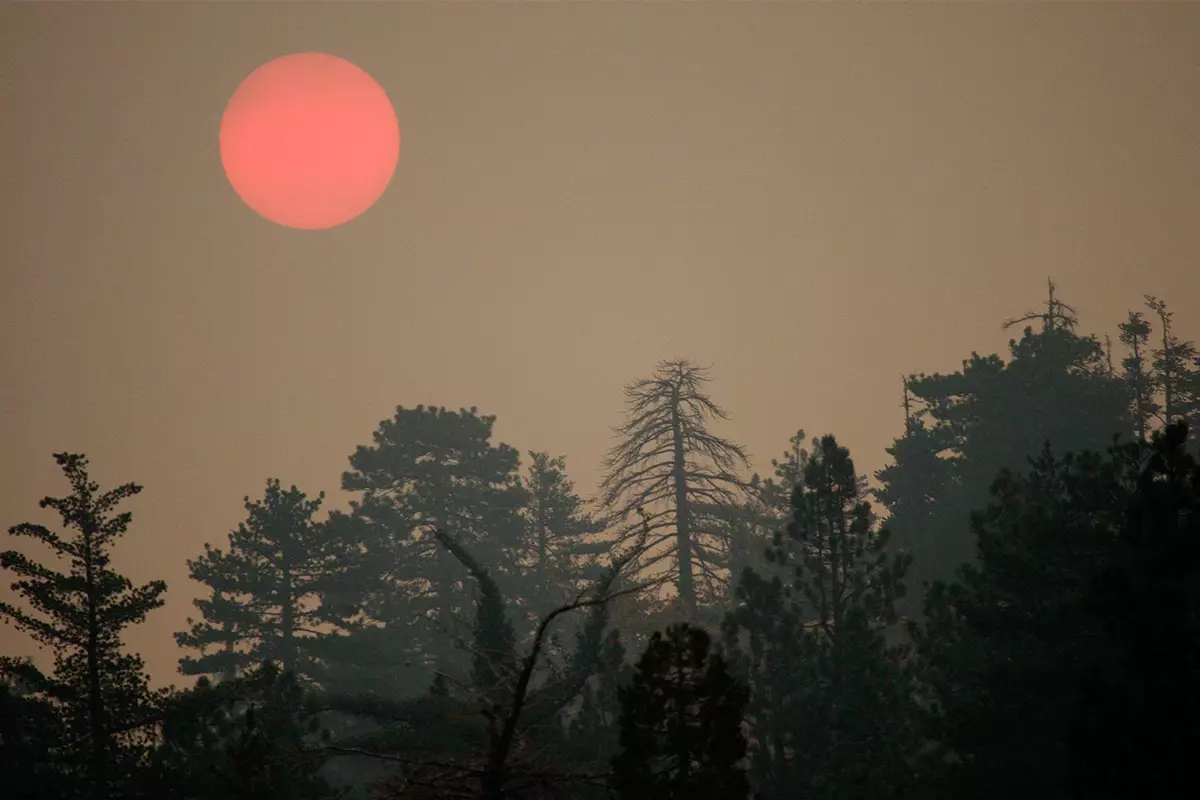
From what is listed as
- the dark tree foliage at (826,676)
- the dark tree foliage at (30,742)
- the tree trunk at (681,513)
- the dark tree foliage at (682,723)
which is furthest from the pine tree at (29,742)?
the tree trunk at (681,513)

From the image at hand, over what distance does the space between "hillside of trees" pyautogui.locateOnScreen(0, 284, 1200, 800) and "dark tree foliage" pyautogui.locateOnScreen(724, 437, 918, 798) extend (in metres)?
0.07

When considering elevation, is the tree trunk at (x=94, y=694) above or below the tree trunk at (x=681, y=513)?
below

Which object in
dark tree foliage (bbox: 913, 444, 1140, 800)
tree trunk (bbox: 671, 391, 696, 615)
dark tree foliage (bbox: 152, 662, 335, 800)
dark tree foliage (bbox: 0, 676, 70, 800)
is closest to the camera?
dark tree foliage (bbox: 913, 444, 1140, 800)

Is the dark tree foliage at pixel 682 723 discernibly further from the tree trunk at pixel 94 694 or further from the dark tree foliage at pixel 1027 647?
the tree trunk at pixel 94 694

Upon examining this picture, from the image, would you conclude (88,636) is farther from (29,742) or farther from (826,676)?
(826,676)

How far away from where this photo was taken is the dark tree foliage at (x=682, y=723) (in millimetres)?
16859

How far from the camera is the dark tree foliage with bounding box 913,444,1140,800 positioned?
82.5ft

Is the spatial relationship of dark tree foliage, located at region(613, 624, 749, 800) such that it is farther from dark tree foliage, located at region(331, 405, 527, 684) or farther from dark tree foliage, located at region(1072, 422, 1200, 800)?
dark tree foliage, located at region(331, 405, 527, 684)

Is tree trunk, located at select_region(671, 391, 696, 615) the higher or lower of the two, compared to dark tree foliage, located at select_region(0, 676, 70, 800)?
higher

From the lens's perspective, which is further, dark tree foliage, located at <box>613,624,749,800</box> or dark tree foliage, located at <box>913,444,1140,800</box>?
dark tree foliage, located at <box>913,444,1140,800</box>

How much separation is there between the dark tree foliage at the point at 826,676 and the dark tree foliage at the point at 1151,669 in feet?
25.8

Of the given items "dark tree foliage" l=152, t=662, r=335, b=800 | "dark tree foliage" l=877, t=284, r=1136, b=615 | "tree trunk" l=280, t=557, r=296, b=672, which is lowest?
"dark tree foliage" l=152, t=662, r=335, b=800

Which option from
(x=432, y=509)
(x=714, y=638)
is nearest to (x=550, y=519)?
(x=432, y=509)

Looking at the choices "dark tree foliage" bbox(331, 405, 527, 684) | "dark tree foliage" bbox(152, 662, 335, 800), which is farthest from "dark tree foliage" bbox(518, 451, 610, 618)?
"dark tree foliage" bbox(152, 662, 335, 800)
